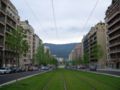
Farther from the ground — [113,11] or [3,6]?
[113,11]

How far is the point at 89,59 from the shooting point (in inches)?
7411

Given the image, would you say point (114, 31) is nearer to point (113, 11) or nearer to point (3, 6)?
point (113, 11)

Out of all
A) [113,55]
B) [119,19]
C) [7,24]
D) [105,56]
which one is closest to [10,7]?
[7,24]

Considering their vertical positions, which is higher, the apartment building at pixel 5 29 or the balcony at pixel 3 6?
the balcony at pixel 3 6

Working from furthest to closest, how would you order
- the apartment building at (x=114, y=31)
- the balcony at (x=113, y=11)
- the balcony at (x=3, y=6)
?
1. the apartment building at (x=114, y=31)
2. the balcony at (x=113, y=11)
3. the balcony at (x=3, y=6)

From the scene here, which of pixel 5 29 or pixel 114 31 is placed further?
pixel 114 31

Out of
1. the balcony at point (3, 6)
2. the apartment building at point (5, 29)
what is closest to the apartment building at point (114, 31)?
the apartment building at point (5, 29)

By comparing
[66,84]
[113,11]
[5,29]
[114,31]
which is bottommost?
[66,84]

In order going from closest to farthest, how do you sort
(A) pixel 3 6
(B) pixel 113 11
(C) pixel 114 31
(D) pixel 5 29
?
(A) pixel 3 6, (D) pixel 5 29, (C) pixel 114 31, (B) pixel 113 11

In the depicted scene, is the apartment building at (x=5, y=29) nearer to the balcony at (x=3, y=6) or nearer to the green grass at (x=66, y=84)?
the balcony at (x=3, y=6)

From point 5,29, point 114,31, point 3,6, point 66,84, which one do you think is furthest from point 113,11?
point 66,84

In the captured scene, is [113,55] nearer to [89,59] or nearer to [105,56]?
[105,56]

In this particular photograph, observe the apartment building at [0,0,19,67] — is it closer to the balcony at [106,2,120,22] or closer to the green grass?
the balcony at [106,2,120,22]

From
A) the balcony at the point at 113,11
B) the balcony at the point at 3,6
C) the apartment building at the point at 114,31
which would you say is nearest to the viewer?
the balcony at the point at 3,6
